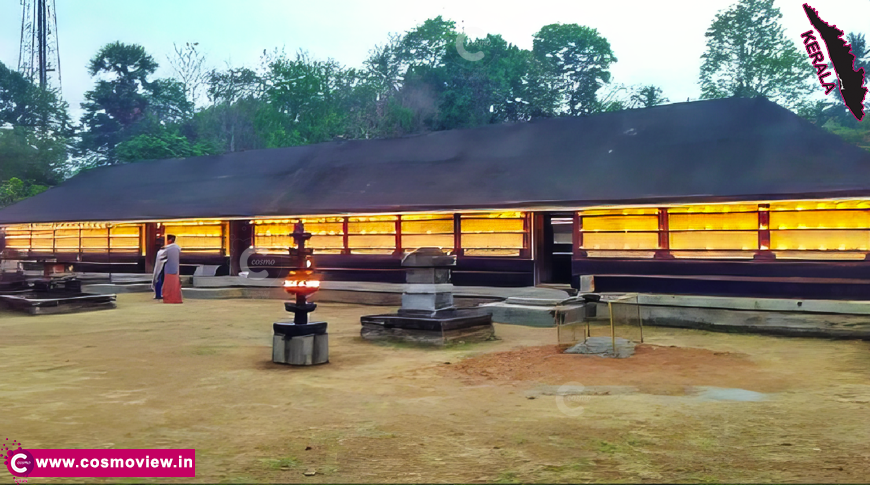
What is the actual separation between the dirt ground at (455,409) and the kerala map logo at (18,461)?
0.74ft

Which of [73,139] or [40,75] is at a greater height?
[40,75]

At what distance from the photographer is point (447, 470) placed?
518 cm

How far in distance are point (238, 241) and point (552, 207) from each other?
12.0 metres

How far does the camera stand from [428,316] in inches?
487

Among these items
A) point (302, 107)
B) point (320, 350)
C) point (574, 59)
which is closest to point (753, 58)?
point (574, 59)

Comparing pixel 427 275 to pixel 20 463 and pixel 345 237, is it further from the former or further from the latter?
pixel 345 237

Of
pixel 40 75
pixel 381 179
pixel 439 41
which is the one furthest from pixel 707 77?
pixel 40 75

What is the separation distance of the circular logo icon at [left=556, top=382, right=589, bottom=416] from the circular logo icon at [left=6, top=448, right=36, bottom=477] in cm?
474

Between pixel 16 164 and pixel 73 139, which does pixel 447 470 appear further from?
pixel 73 139

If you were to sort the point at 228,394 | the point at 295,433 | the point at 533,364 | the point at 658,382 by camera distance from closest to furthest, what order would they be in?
the point at 295,433 < the point at 228,394 < the point at 658,382 < the point at 533,364

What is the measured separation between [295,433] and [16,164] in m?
51.8

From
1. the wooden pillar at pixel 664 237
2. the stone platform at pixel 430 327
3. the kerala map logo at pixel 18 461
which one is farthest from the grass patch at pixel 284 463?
the wooden pillar at pixel 664 237

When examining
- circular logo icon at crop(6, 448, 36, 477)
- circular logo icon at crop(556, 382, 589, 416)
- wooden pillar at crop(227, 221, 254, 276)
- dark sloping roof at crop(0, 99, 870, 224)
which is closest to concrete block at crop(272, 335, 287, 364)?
circular logo icon at crop(556, 382, 589, 416)

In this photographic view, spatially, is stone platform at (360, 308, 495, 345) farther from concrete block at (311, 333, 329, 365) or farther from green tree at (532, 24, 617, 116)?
green tree at (532, 24, 617, 116)
